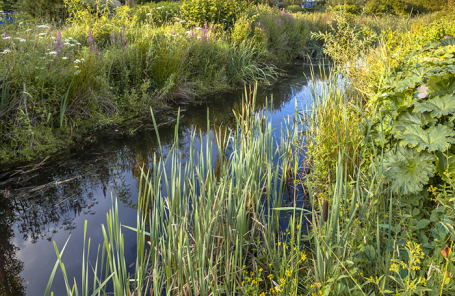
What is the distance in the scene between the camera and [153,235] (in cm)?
163

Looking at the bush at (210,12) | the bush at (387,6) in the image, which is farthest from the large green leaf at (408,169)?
the bush at (387,6)

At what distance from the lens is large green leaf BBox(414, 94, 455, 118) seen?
1850mm

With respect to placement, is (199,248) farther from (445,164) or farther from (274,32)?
(274,32)

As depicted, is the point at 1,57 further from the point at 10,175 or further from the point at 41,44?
the point at 10,175

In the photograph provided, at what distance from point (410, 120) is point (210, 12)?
22.6 ft

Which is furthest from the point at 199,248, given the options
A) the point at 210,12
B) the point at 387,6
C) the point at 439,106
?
the point at 387,6

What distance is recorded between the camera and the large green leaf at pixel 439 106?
1850 mm

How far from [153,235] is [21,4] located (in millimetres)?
11173

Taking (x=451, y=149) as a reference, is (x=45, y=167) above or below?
below

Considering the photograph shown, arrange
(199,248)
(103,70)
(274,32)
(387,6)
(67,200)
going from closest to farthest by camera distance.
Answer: (199,248)
(67,200)
(103,70)
(274,32)
(387,6)

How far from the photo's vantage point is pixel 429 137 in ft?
6.12

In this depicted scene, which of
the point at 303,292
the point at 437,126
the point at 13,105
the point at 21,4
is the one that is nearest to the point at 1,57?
the point at 13,105

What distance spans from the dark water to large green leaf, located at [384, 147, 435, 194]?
104 centimetres

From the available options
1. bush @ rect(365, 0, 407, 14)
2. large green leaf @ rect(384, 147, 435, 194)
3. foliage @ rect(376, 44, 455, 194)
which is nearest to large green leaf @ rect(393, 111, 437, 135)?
foliage @ rect(376, 44, 455, 194)
